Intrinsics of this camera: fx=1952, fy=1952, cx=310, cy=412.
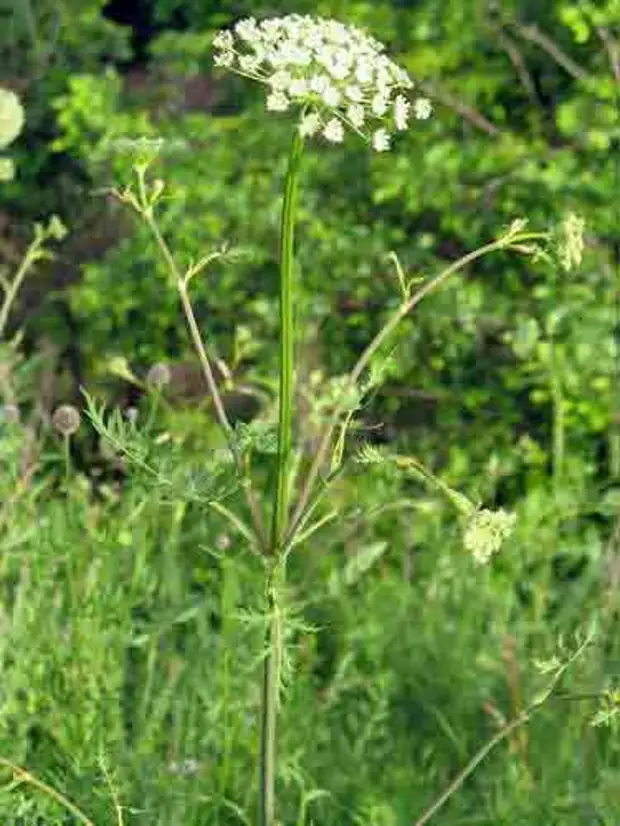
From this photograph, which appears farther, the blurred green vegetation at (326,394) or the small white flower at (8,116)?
the blurred green vegetation at (326,394)

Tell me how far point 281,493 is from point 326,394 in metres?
2.42

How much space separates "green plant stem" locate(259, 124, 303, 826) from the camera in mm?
1903

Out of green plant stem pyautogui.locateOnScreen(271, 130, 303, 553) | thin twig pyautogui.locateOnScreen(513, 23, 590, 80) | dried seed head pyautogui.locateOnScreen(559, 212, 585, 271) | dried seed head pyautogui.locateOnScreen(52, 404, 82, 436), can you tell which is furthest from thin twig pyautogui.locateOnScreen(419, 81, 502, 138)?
green plant stem pyautogui.locateOnScreen(271, 130, 303, 553)

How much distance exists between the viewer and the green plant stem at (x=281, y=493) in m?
1.90

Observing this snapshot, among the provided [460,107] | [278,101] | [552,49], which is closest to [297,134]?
[278,101]

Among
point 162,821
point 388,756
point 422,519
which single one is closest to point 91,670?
point 162,821

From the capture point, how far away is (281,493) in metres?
1.98

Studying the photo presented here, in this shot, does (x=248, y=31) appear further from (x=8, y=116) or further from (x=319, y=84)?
(x=8, y=116)

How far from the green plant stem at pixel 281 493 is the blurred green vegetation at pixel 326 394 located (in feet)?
1.53

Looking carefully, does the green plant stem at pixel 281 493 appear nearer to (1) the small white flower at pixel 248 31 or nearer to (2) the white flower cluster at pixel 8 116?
(1) the small white flower at pixel 248 31

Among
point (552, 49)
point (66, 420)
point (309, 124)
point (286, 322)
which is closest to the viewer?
point (309, 124)

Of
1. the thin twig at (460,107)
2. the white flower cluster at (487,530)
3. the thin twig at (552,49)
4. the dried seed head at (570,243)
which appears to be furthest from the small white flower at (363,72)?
the thin twig at (460,107)

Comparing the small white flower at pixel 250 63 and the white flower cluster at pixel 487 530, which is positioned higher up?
the small white flower at pixel 250 63

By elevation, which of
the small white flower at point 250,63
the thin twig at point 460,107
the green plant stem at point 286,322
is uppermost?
the small white flower at point 250,63
